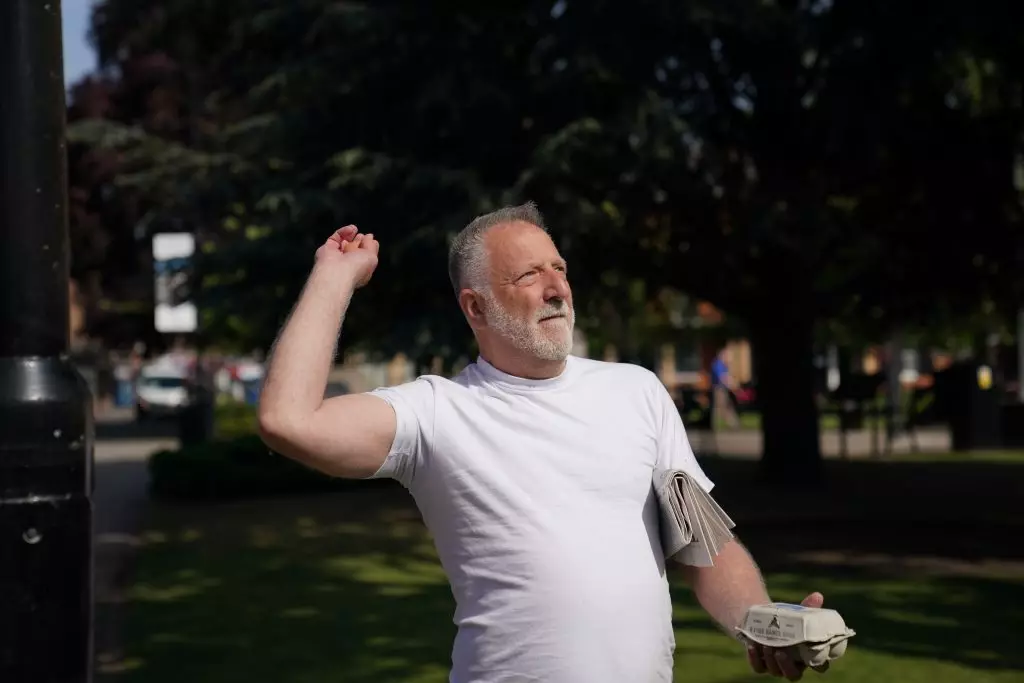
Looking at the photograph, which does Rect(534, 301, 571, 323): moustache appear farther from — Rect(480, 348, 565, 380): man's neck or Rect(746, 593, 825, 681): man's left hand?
Rect(746, 593, 825, 681): man's left hand

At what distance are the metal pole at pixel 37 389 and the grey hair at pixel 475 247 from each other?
6.05 feet

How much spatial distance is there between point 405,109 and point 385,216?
38.9 inches

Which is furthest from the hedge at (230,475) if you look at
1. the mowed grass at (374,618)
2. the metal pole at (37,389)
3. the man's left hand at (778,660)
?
the man's left hand at (778,660)

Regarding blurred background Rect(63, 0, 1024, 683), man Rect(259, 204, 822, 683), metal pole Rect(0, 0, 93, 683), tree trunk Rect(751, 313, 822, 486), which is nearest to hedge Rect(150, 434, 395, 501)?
blurred background Rect(63, 0, 1024, 683)

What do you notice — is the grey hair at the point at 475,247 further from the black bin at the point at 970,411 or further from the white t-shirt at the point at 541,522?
the black bin at the point at 970,411

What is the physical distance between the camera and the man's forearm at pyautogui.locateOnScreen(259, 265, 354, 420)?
9.21ft

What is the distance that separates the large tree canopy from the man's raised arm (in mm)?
9511

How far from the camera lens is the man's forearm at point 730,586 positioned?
3072mm

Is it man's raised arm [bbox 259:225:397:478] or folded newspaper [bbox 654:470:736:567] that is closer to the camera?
man's raised arm [bbox 259:225:397:478]

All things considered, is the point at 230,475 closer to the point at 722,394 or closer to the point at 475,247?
the point at 475,247

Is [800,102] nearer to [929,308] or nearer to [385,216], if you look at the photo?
[929,308]

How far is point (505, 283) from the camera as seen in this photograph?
3080 mm

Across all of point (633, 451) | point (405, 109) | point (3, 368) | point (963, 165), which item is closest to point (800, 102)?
point (963, 165)

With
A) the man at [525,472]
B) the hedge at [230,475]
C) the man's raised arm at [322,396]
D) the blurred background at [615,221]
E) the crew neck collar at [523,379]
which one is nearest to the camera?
the man's raised arm at [322,396]
